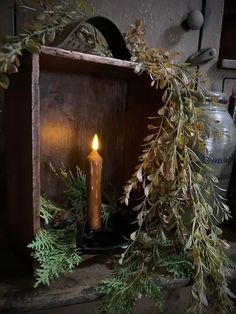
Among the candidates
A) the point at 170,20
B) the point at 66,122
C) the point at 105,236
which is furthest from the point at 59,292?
the point at 170,20

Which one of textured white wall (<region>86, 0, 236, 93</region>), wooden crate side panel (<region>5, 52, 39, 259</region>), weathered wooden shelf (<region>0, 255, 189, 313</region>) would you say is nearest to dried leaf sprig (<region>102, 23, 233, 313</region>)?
weathered wooden shelf (<region>0, 255, 189, 313</region>)

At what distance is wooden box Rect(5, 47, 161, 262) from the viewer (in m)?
0.45

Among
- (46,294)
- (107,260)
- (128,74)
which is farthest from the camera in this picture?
(128,74)

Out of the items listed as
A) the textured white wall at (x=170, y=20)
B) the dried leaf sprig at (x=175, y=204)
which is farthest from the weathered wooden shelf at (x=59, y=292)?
the textured white wall at (x=170, y=20)

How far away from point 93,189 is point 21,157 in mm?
143

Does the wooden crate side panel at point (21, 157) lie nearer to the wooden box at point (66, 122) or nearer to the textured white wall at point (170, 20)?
the wooden box at point (66, 122)

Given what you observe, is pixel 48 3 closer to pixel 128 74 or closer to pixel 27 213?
pixel 128 74

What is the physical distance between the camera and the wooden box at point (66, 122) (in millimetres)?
447

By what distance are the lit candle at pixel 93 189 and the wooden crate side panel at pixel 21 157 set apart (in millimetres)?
114

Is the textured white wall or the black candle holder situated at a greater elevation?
the textured white wall

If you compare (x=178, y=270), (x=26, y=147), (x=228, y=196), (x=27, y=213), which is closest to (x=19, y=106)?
(x=26, y=147)

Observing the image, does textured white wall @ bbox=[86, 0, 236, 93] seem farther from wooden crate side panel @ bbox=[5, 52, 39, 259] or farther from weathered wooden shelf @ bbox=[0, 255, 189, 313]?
weathered wooden shelf @ bbox=[0, 255, 189, 313]

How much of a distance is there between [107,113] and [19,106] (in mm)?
285

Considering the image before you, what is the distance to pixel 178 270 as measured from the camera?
50 centimetres
